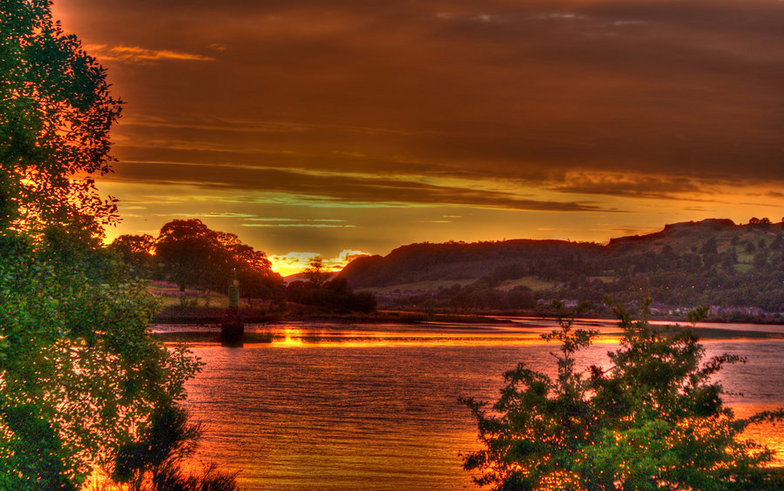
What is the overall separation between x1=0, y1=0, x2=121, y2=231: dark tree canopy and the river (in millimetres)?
12463

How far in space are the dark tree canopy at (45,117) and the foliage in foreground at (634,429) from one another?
12.9 m

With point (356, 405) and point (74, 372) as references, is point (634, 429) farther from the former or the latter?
point (356, 405)

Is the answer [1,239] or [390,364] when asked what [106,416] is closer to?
[1,239]

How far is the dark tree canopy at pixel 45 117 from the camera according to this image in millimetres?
18906

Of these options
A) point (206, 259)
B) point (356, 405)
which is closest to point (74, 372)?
point (356, 405)

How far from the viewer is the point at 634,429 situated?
16.5 meters

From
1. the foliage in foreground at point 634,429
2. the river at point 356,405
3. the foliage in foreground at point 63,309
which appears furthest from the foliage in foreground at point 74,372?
the foliage in foreground at point 634,429

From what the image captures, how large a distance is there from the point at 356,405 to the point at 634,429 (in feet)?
112

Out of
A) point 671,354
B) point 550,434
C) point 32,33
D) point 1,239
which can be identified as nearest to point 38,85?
point 32,33

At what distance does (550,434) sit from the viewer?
19438mm

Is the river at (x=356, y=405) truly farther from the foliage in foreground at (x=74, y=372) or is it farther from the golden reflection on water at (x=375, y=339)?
the foliage in foreground at (x=74, y=372)

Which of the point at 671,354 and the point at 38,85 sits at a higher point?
the point at 38,85

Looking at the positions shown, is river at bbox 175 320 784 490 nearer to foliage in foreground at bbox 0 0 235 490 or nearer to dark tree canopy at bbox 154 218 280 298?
foliage in foreground at bbox 0 0 235 490

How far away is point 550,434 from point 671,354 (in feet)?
11.8
